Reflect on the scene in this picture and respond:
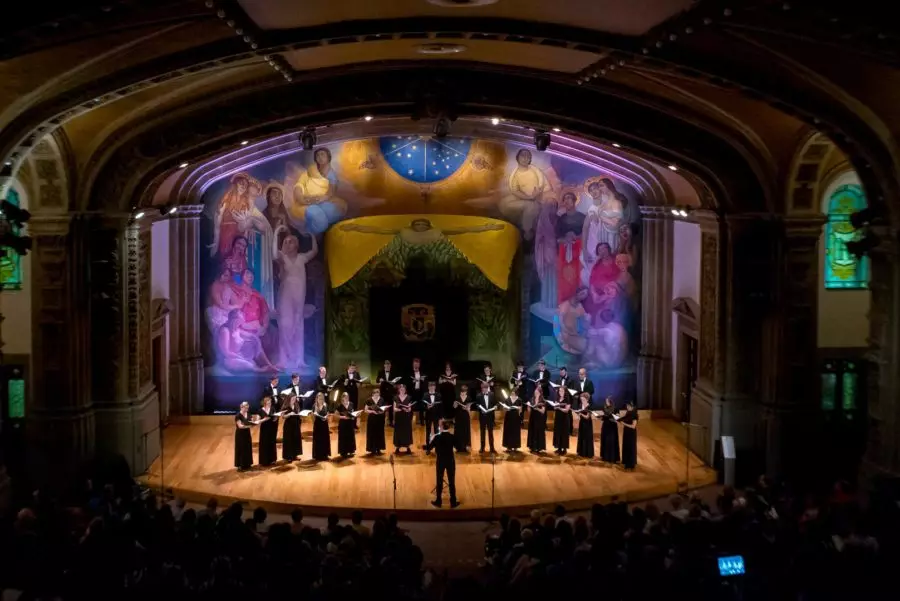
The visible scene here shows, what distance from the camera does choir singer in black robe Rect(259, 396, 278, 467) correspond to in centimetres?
2038

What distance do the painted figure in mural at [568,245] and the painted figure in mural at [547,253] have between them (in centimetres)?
9

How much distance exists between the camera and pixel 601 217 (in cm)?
2447

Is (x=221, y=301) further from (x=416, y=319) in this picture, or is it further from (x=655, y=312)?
(x=655, y=312)

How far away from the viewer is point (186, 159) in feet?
64.1

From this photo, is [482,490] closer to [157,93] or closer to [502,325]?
[502,325]

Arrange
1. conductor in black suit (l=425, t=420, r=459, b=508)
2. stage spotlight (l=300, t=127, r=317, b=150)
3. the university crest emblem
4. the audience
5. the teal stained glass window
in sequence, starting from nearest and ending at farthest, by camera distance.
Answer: the audience → conductor in black suit (l=425, t=420, r=459, b=508) → the teal stained glass window → stage spotlight (l=300, t=127, r=317, b=150) → the university crest emblem

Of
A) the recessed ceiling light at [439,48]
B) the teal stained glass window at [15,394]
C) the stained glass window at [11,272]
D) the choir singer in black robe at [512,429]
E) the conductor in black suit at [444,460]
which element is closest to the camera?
the recessed ceiling light at [439,48]

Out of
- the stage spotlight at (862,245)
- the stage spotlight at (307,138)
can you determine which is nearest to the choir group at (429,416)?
the stage spotlight at (307,138)

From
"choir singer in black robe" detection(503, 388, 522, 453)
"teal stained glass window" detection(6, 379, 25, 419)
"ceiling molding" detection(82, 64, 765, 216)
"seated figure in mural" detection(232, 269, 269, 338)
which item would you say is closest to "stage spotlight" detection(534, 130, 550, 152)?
"ceiling molding" detection(82, 64, 765, 216)

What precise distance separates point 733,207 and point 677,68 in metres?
6.14

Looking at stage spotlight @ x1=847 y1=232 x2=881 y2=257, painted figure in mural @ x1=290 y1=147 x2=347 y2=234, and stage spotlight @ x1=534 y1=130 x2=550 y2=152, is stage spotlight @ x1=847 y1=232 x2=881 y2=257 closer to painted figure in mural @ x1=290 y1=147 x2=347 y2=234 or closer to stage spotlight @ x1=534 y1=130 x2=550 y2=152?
stage spotlight @ x1=534 y1=130 x2=550 y2=152

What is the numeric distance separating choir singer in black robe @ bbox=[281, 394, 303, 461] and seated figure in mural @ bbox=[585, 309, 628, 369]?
6.96 meters

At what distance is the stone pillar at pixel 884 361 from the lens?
15844 mm

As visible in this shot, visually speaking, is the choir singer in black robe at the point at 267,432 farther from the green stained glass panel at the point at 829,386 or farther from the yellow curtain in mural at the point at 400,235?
the green stained glass panel at the point at 829,386
